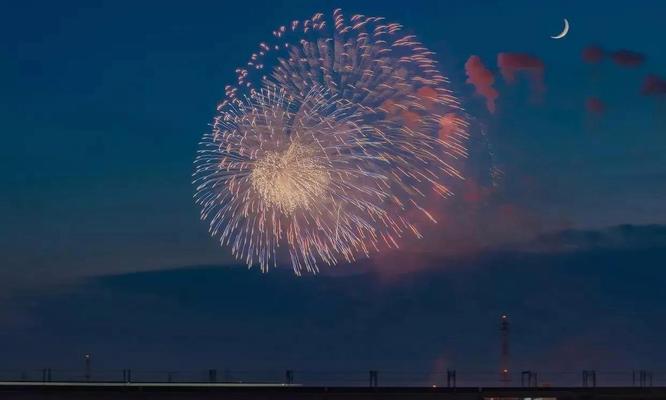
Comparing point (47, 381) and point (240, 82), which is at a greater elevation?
point (240, 82)
